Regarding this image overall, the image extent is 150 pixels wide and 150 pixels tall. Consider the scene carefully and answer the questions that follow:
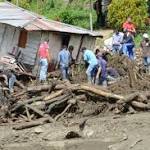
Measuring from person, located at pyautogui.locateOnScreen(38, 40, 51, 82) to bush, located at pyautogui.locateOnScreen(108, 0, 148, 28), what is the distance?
8087 millimetres

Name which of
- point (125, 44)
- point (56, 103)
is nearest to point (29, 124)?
point (56, 103)

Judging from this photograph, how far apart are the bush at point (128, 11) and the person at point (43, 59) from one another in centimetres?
809

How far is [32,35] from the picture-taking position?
96.0 ft

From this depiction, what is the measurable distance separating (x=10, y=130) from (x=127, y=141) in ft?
13.3

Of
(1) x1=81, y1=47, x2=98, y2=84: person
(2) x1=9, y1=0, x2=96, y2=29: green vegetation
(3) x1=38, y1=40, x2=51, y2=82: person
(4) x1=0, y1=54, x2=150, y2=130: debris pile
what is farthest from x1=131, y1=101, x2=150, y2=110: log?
(2) x1=9, y1=0, x2=96, y2=29: green vegetation

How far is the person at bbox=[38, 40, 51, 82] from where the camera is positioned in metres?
26.5

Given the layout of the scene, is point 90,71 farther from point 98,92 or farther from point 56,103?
point 56,103

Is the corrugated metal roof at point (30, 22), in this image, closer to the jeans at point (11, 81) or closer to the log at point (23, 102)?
the jeans at point (11, 81)

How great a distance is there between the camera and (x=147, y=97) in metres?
22.3

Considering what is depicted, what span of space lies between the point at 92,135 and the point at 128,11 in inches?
609

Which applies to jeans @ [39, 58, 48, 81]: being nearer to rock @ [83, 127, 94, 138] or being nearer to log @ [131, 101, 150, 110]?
log @ [131, 101, 150, 110]

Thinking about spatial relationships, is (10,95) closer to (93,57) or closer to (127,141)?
(93,57)

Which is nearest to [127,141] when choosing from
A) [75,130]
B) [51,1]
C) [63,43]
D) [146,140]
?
[146,140]

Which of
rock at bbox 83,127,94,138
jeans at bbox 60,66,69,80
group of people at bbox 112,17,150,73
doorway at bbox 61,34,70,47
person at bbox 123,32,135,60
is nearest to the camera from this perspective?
rock at bbox 83,127,94,138
